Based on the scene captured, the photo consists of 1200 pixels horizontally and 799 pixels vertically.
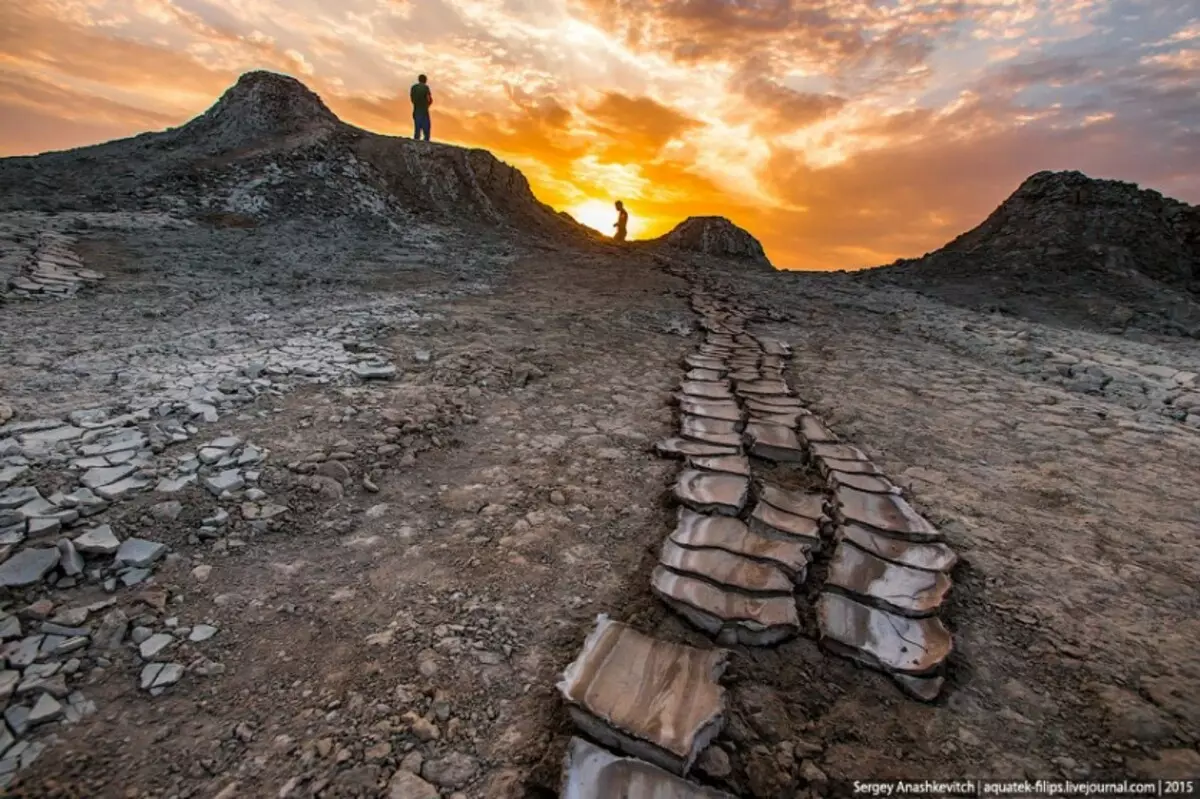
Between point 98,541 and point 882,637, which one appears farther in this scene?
point 98,541

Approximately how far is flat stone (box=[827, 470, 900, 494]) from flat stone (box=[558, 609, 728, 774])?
180 centimetres

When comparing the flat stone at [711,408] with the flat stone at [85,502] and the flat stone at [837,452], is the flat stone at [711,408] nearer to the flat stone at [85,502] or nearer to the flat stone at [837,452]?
the flat stone at [837,452]

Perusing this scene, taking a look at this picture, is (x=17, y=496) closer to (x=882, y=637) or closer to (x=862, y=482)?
(x=882, y=637)

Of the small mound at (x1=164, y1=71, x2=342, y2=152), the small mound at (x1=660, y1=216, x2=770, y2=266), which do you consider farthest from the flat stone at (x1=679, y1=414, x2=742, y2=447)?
the small mound at (x1=660, y1=216, x2=770, y2=266)

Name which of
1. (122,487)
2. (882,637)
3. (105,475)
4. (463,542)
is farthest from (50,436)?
(882,637)

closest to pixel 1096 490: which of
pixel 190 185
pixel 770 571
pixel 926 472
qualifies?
pixel 926 472

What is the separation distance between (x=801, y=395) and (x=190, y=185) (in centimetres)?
1343

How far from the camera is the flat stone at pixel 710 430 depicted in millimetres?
4047

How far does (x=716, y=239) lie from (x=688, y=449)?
18215mm

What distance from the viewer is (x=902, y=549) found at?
2.83 meters

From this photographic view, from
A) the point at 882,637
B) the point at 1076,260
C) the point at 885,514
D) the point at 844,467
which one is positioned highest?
the point at 1076,260

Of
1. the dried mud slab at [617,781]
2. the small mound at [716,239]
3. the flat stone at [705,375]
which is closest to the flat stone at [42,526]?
the dried mud slab at [617,781]

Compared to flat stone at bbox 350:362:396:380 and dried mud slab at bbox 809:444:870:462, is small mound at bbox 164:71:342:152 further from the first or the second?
dried mud slab at bbox 809:444:870:462

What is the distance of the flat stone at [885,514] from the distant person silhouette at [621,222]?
18271mm
